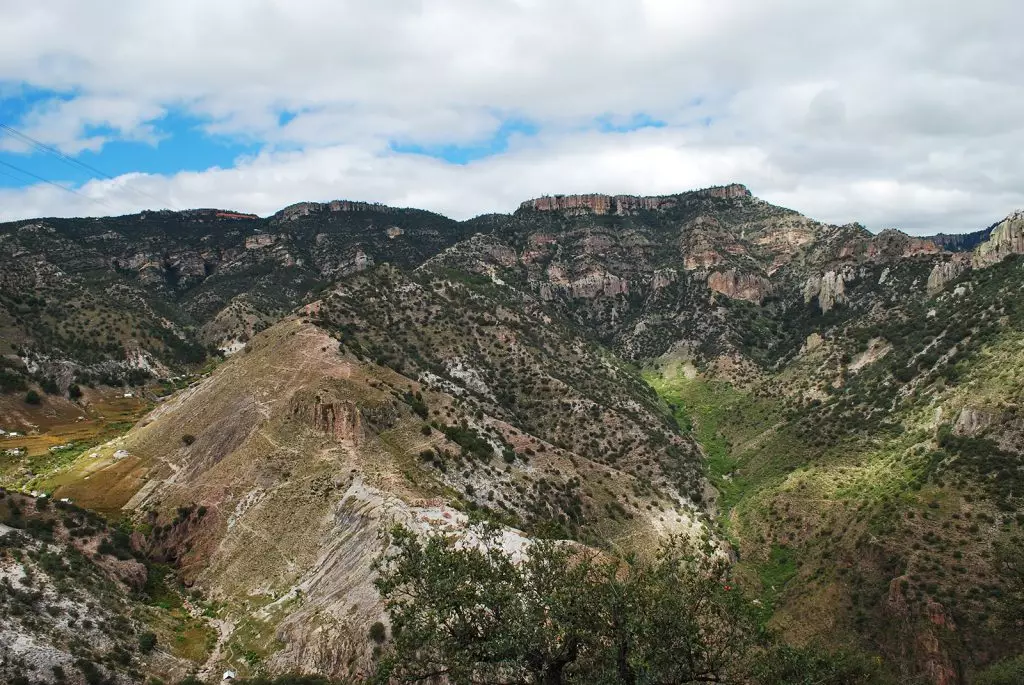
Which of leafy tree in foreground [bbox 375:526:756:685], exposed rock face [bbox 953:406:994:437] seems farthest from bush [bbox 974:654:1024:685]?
exposed rock face [bbox 953:406:994:437]

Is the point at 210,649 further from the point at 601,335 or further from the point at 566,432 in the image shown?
the point at 601,335

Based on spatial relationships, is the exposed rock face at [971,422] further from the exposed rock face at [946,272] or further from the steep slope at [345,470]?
the exposed rock face at [946,272]

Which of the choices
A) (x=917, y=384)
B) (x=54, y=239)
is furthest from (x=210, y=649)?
(x=54, y=239)

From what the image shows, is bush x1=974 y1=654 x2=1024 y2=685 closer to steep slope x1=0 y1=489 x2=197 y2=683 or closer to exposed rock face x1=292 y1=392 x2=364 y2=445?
steep slope x1=0 y1=489 x2=197 y2=683

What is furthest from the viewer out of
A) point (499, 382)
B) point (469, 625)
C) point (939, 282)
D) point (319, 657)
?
point (939, 282)

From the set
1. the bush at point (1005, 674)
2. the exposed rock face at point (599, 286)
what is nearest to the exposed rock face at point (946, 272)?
the exposed rock face at point (599, 286)

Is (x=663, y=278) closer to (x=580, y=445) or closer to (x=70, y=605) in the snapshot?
(x=580, y=445)

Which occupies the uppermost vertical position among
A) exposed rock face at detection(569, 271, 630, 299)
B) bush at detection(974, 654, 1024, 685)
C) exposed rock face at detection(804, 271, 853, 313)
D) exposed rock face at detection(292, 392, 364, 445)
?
exposed rock face at detection(569, 271, 630, 299)

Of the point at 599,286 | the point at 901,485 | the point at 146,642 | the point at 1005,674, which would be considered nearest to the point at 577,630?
the point at 1005,674
